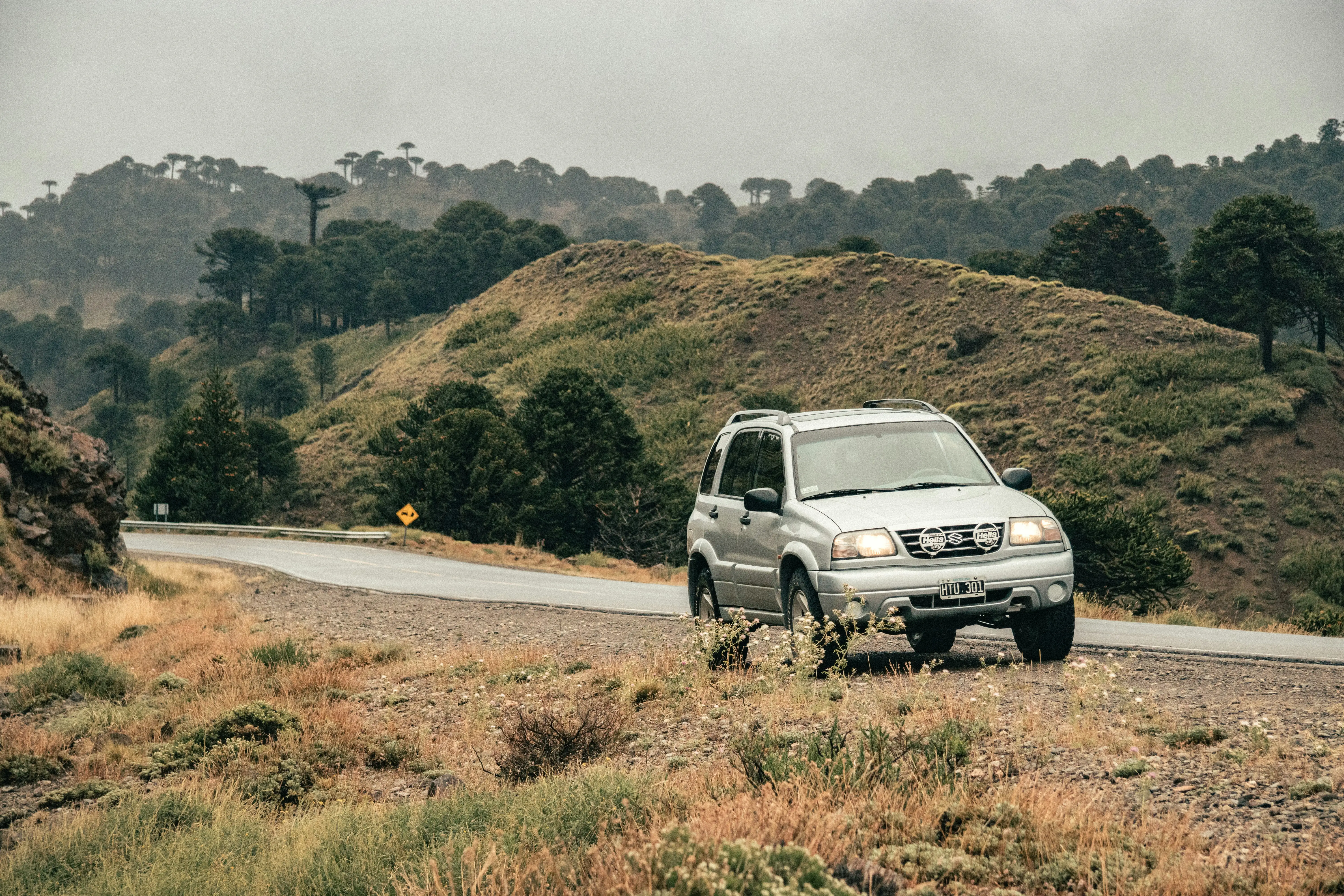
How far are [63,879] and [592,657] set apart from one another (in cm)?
638

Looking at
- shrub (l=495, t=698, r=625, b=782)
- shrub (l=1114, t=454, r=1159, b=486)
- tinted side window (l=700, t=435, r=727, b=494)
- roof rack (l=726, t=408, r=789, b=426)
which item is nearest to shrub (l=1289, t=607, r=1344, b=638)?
roof rack (l=726, t=408, r=789, b=426)

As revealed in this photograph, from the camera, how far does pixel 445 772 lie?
8180 millimetres

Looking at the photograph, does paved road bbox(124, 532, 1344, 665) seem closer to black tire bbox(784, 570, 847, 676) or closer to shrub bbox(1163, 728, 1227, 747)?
black tire bbox(784, 570, 847, 676)

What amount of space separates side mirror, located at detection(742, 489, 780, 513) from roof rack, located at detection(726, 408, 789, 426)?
0.90 meters

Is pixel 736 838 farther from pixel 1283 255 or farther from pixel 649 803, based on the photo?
pixel 1283 255

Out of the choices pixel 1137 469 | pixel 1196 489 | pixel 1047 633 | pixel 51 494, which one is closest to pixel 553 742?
pixel 1047 633

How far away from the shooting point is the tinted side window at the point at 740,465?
33.7ft

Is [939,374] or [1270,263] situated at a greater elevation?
[1270,263]

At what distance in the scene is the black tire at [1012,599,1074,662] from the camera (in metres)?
9.03

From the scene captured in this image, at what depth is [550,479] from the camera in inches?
2083

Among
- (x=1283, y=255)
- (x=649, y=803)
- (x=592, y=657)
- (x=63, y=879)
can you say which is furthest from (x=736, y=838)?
(x=1283, y=255)

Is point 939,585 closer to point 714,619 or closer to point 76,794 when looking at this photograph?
point 714,619

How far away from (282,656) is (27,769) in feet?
11.9

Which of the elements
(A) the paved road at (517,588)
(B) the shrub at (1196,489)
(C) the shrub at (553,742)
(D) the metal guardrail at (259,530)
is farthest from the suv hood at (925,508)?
(B) the shrub at (1196,489)
